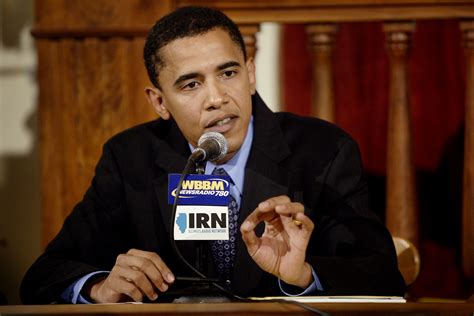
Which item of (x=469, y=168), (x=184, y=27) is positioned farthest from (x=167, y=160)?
(x=469, y=168)

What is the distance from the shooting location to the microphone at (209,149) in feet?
6.36

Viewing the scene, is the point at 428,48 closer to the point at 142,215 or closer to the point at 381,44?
the point at 381,44

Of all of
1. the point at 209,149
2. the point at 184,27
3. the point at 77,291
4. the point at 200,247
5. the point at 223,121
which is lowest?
the point at 77,291

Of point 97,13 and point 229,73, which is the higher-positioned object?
point 97,13

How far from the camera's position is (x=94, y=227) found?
8.21 ft

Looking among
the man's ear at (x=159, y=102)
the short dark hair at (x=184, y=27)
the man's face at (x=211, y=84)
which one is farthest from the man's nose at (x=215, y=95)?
the man's ear at (x=159, y=102)

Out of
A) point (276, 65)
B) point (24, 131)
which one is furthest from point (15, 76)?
point (276, 65)

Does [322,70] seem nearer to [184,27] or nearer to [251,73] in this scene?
[251,73]

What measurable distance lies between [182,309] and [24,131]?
211cm

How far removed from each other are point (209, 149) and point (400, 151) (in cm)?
122

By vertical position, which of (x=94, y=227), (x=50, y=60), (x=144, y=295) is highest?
(x=50, y=60)

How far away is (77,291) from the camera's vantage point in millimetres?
2232

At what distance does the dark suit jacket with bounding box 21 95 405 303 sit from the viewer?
2305mm

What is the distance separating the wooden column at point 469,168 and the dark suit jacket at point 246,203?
2.12 ft
